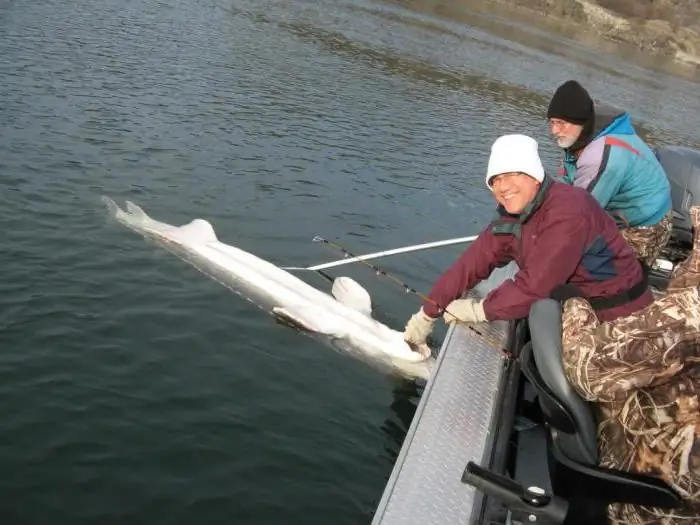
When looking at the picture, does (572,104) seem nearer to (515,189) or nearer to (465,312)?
(515,189)

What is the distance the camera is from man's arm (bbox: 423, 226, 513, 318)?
6691 mm

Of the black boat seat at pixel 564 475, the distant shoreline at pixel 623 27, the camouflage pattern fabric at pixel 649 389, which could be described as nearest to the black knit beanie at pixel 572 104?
the black boat seat at pixel 564 475

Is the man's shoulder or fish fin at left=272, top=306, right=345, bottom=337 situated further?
fish fin at left=272, top=306, right=345, bottom=337

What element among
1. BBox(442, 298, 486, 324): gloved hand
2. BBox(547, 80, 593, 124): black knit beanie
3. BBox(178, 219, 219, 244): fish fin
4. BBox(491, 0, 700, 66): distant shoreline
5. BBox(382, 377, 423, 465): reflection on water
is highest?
BBox(491, 0, 700, 66): distant shoreline

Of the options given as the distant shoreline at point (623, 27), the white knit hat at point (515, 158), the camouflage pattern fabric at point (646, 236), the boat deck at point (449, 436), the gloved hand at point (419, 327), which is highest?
the distant shoreline at point (623, 27)

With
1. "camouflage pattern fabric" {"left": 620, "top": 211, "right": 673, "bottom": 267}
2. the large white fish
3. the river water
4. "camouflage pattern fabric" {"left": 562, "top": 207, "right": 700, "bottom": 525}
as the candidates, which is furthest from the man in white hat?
the large white fish

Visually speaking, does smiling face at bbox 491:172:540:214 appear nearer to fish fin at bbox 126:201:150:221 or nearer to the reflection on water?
the reflection on water

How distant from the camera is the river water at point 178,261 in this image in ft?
23.0

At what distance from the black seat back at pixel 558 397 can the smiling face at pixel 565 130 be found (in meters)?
3.56

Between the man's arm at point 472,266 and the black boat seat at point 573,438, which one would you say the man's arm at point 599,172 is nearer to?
the man's arm at point 472,266

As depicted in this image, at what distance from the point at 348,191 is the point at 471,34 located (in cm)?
3926

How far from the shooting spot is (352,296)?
10.3m

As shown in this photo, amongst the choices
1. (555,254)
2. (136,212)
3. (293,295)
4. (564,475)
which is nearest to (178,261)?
(136,212)

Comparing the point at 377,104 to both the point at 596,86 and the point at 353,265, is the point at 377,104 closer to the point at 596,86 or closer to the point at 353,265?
the point at 353,265
